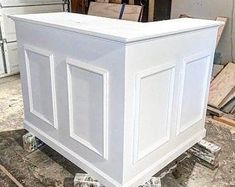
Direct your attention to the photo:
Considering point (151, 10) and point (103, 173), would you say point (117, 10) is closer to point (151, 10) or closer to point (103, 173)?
point (151, 10)

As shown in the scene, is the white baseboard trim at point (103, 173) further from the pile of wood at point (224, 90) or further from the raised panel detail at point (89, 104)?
the pile of wood at point (224, 90)

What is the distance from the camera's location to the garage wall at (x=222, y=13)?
2748 mm

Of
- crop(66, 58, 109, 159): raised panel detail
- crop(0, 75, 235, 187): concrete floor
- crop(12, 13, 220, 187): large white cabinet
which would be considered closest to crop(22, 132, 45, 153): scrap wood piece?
crop(0, 75, 235, 187): concrete floor

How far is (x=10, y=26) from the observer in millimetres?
3328

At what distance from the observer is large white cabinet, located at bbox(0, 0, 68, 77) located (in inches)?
127

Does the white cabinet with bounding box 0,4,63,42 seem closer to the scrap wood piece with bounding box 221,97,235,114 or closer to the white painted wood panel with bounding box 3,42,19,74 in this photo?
the white painted wood panel with bounding box 3,42,19,74

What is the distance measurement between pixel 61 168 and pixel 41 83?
0.54 metres

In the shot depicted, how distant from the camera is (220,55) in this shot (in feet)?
9.48

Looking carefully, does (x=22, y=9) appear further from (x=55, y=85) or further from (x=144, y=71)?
(x=144, y=71)

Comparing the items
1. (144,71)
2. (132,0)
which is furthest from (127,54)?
(132,0)

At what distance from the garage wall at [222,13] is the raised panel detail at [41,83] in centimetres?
202

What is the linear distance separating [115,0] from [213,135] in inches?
89.1

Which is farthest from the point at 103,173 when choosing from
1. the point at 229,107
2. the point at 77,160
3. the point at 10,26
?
the point at 10,26

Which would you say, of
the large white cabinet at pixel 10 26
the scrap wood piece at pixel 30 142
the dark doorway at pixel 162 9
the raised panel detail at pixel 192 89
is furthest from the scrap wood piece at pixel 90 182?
the dark doorway at pixel 162 9
